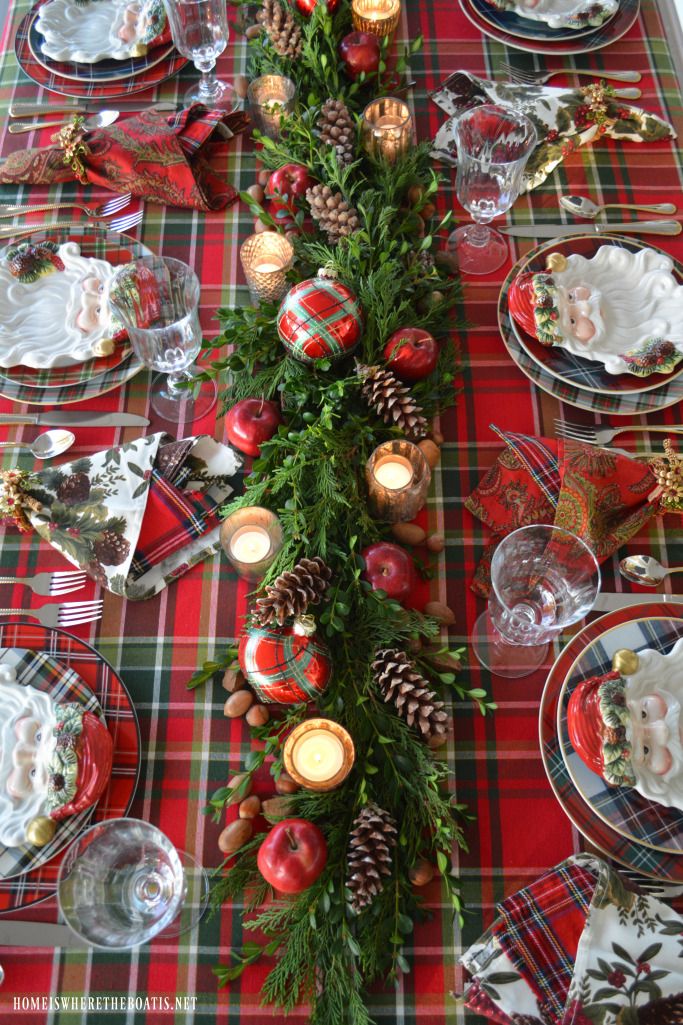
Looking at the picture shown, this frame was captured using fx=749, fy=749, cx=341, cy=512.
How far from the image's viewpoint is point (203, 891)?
816 millimetres

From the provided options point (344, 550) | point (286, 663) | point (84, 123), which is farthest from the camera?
point (84, 123)

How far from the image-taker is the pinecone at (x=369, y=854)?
0.73 m

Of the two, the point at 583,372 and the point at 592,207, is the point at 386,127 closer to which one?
the point at 592,207

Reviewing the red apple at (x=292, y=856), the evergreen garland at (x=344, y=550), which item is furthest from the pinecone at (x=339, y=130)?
the red apple at (x=292, y=856)

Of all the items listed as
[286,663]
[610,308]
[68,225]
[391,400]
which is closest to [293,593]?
[286,663]

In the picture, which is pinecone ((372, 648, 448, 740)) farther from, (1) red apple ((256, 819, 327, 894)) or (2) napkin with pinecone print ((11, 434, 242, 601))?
(2) napkin with pinecone print ((11, 434, 242, 601))

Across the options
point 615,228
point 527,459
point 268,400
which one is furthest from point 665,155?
point 268,400

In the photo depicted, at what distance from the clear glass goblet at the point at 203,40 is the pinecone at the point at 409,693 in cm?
102

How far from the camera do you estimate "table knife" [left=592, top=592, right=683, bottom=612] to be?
0.94m

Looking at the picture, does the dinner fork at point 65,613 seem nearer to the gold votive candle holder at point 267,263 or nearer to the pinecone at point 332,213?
the gold votive candle holder at point 267,263

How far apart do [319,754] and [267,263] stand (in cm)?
70

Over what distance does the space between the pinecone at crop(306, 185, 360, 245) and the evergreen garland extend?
0.05 ft

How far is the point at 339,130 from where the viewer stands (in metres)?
1.18

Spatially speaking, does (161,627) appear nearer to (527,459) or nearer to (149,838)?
(149,838)
